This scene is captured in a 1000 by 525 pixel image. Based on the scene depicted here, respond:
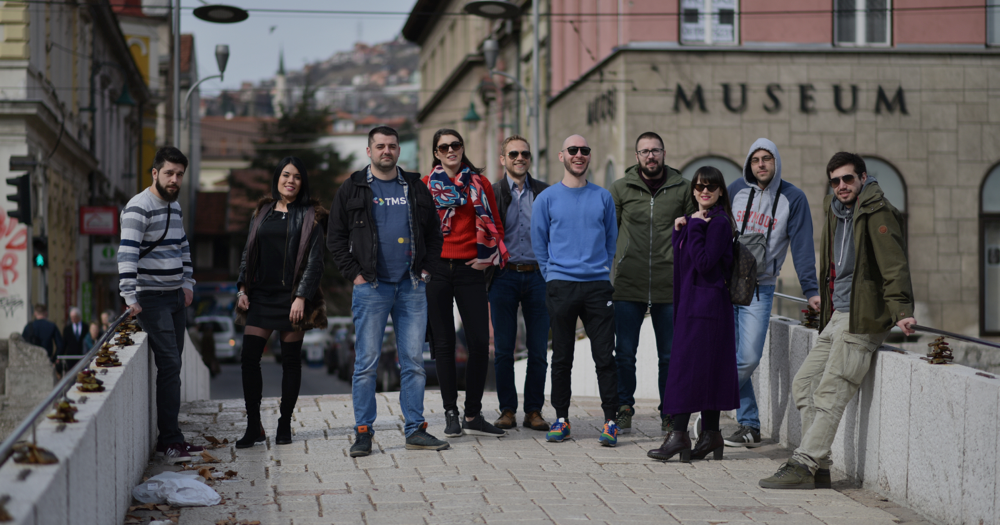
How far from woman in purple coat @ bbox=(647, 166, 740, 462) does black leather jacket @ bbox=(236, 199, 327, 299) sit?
2528mm

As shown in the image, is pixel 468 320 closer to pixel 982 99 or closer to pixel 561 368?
pixel 561 368

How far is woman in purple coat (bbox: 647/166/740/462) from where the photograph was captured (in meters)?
7.21

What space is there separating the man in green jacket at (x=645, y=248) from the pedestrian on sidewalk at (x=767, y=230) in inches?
18.6

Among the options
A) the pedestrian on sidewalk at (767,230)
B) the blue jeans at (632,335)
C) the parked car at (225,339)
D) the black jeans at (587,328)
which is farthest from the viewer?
the parked car at (225,339)

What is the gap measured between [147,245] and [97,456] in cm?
281

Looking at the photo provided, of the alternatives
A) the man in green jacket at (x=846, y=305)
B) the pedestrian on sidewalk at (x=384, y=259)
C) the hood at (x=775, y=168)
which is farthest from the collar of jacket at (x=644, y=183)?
the pedestrian on sidewalk at (x=384, y=259)

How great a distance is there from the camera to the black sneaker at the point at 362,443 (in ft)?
24.4

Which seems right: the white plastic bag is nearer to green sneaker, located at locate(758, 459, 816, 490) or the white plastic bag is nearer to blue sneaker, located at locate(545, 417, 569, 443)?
blue sneaker, located at locate(545, 417, 569, 443)

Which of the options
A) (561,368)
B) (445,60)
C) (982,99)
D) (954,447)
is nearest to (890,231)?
(954,447)

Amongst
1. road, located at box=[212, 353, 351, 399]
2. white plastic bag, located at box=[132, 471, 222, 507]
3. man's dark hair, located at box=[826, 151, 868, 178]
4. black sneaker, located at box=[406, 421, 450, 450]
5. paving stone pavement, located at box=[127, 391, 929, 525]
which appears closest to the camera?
paving stone pavement, located at box=[127, 391, 929, 525]

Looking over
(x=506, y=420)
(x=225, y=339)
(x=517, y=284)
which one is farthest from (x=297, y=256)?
(x=225, y=339)

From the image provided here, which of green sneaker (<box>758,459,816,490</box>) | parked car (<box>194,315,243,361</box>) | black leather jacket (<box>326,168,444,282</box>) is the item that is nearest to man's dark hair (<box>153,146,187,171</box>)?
black leather jacket (<box>326,168,444,282</box>)

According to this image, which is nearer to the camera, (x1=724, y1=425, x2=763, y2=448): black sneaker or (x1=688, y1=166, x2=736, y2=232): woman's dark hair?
(x1=688, y1=166, x2=736, y2=232): woman's dark hair

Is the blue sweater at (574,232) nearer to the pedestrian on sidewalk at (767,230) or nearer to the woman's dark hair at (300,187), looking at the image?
the pedestrian on sidewalk at (767,230)
